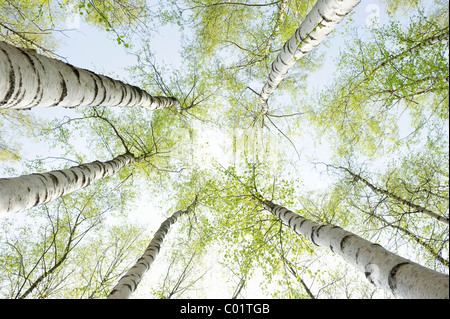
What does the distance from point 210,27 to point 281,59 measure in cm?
324

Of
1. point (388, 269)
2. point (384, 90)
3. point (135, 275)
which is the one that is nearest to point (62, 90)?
point (135, 275)

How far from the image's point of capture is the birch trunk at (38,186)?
243 cm

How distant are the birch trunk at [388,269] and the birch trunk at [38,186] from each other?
12.2ft

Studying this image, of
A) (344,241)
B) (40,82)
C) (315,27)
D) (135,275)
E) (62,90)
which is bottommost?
(135,275)

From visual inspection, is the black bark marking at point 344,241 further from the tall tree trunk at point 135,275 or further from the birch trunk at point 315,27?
the birch trunk at point 315,27

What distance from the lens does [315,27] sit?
3424mm

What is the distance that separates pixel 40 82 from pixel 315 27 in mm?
3708

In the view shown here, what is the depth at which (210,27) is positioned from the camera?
6.62 meters

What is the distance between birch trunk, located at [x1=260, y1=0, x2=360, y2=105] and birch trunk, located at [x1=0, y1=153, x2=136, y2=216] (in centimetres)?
459

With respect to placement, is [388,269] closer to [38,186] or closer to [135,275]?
[135,275]

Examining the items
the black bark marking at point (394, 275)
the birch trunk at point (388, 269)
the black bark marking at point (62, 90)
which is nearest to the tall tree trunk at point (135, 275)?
Answer: the black bark marking at point (62, 90)

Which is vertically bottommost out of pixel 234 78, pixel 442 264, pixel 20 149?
pixel 442 264
